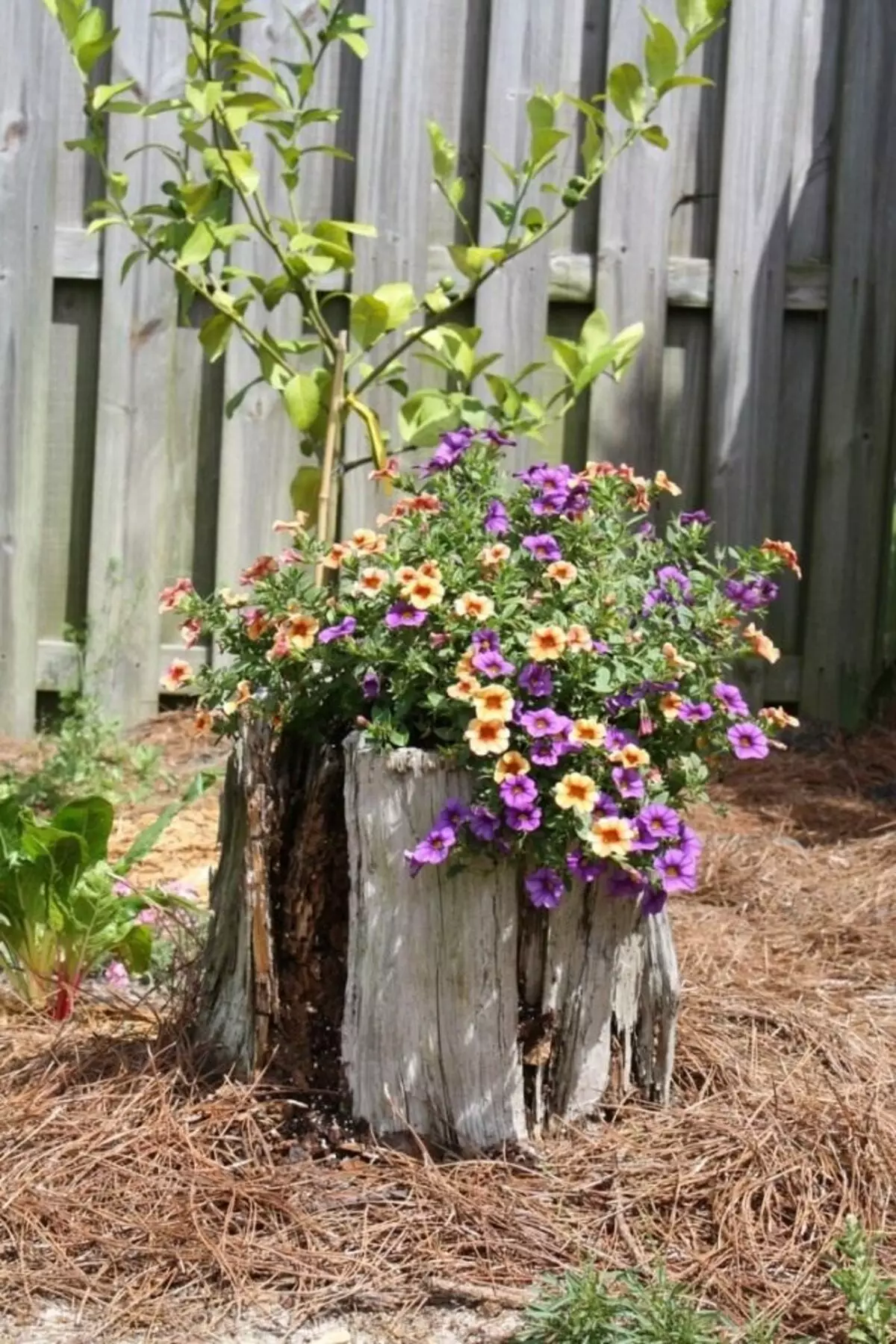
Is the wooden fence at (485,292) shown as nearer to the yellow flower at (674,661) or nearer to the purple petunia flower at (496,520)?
the purple petunia flower at (496,520)

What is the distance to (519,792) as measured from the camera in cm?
224

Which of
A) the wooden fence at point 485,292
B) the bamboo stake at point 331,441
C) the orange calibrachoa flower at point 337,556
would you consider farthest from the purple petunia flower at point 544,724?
the wooden fence at point 485,292

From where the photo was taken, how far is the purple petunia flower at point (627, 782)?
2.28 m

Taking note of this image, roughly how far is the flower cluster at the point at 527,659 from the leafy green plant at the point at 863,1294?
52 centimetres

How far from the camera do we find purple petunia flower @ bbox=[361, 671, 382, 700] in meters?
2.38

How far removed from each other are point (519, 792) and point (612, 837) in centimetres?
14

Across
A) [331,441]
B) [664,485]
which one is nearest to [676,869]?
[664,485]

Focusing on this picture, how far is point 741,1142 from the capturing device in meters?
2.42

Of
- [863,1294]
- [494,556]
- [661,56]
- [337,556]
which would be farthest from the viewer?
[661,56]

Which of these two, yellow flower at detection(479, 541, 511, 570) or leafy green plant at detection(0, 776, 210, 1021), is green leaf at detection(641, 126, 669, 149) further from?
leafy green plant at detection(0, 776, 210, 1021)

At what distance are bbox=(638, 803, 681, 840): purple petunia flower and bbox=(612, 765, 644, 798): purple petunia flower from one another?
3 cm

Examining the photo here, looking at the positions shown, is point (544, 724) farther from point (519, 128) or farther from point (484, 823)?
point (519, 128)

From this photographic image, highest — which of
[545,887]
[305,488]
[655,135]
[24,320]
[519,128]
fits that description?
[519,128]

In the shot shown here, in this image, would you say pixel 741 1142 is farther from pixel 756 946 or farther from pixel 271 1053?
pixel 756 946
